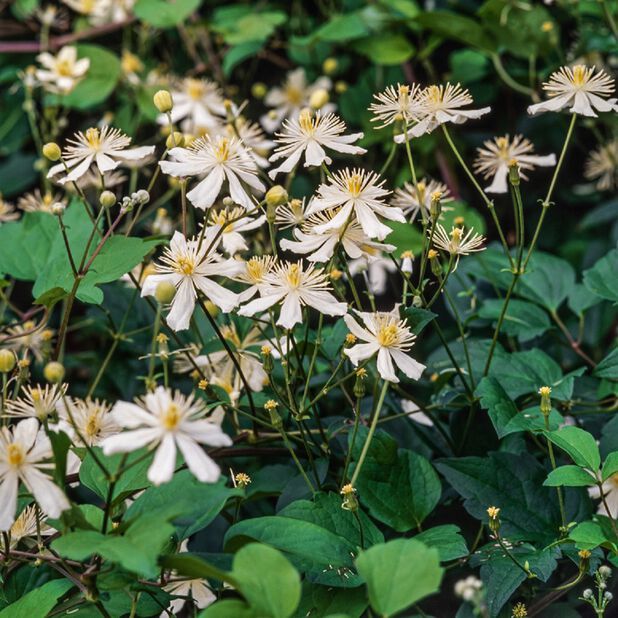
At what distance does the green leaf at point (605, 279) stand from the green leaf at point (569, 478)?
0.28 m

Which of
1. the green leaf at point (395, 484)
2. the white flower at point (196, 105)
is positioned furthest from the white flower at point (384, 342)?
the white flower at point (196, 105)

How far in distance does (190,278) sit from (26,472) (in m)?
0.25

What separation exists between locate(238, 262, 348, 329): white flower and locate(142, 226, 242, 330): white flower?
0.03 m

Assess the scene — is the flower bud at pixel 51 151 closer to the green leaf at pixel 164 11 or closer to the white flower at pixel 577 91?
the white flower at pixel 577 91

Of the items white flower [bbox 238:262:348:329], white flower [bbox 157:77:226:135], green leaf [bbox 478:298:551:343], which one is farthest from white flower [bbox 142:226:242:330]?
white flower [bbox 157:77:226:135]

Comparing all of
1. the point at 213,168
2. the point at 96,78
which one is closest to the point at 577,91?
the point at 213,168

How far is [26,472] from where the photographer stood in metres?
0.76

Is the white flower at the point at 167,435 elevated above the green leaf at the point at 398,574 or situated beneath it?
elevated above

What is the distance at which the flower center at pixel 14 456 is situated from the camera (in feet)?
2.47

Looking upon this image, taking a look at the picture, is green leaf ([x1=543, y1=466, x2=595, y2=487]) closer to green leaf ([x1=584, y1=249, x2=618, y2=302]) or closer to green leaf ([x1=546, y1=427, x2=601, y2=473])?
green leaf ([x1=546, y1=427, x2=601, y2=473])

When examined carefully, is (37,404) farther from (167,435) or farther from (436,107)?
(436,107)

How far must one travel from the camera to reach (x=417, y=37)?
1819 millimetres

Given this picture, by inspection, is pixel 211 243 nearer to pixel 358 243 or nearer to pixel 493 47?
pixel 358 243

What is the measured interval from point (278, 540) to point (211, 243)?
0.30m
